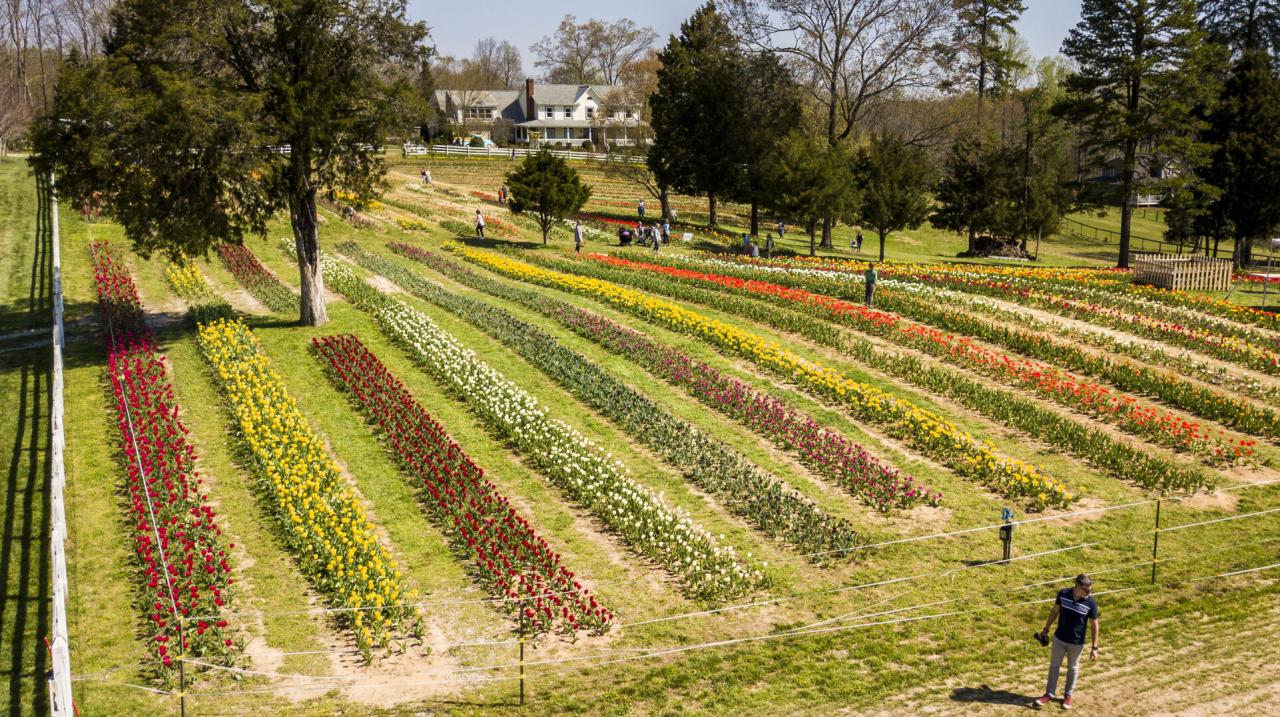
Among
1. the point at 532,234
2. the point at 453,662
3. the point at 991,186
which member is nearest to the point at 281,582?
the point at 453,662

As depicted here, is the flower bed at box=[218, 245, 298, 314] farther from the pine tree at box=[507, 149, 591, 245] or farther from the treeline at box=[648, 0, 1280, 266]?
the treeline at box=[648, 0, 1280, 266]

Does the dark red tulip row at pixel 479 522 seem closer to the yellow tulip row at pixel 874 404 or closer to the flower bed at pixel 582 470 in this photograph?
the flower bed at pixel 582 470

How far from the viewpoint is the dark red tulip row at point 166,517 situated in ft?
36.4

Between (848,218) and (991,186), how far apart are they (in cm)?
1244

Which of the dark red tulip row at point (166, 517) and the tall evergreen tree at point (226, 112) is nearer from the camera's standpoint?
the dark red tulip row at point (166, 517)

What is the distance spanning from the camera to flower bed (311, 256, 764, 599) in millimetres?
12930

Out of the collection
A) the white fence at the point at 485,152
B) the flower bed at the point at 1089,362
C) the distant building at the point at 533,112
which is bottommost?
the flower bed at the point at 1089,362

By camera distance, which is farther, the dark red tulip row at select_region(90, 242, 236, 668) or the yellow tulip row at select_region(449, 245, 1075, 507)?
the yellow tulip row at select_region(449, 245, 1075, 507)

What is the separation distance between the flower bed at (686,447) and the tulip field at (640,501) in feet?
0.27

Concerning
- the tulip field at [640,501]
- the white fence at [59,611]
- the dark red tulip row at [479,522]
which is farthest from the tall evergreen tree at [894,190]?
the white fence at [59,611]

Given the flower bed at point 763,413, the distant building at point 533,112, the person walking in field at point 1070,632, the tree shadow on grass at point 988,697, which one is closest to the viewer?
the person walking in field at point 1070,632

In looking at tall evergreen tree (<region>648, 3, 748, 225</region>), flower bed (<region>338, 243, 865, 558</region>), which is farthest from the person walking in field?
tall evergreen tree (<region>648, 3, 748, 225</region>)

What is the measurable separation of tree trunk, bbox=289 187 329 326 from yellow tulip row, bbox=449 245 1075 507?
919 centimetres

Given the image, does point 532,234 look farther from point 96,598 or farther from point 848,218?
point 96,598
